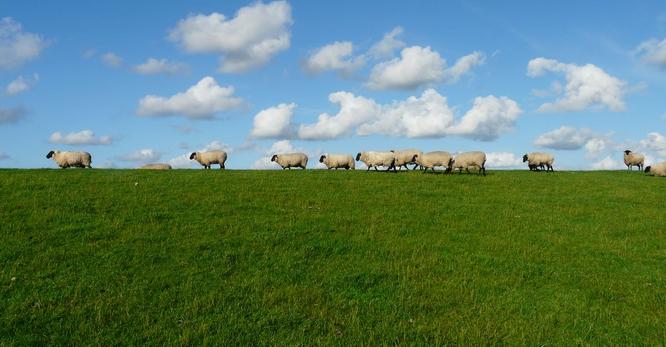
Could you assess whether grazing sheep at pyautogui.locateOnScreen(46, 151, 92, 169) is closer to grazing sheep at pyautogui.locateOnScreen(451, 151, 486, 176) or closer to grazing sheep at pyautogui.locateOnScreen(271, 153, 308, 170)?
grazing sheep at pyautogui.locateOnScreen(271, 153, 308, 170)

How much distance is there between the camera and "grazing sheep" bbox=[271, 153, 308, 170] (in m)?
46.5

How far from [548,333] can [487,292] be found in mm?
2416

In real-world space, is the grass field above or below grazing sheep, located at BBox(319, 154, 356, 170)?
below

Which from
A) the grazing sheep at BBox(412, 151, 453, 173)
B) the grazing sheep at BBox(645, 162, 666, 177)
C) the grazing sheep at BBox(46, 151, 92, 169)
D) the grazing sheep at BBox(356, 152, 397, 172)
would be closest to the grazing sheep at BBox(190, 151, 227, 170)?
the grazing sheep at BBox(46, 151, 92, 169)

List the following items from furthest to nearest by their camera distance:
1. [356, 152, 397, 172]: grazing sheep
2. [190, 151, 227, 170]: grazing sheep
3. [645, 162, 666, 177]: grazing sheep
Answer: [190, 151, 227, 170]: grazing sheep < [645, 162, 666, 177]: grazing sheep < [356, 152, 397, 172]: grazing sheep

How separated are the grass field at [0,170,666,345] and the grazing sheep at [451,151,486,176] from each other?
11773 mm

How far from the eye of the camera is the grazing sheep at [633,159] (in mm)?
55844

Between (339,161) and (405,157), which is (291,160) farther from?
(405,157)

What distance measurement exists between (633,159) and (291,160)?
37.7 meters

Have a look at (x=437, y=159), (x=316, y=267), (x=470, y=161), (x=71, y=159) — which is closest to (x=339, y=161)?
(x=437, y=159)

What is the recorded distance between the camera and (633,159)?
184 ft

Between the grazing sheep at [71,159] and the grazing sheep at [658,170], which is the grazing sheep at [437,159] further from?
the grazing sheep at [71,159]

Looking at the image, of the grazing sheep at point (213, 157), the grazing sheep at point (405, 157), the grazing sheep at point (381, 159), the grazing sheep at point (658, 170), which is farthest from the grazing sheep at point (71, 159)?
the grazing sheep at point (658, 170)

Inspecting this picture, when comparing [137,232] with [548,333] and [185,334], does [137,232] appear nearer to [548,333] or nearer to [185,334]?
[185,334]
